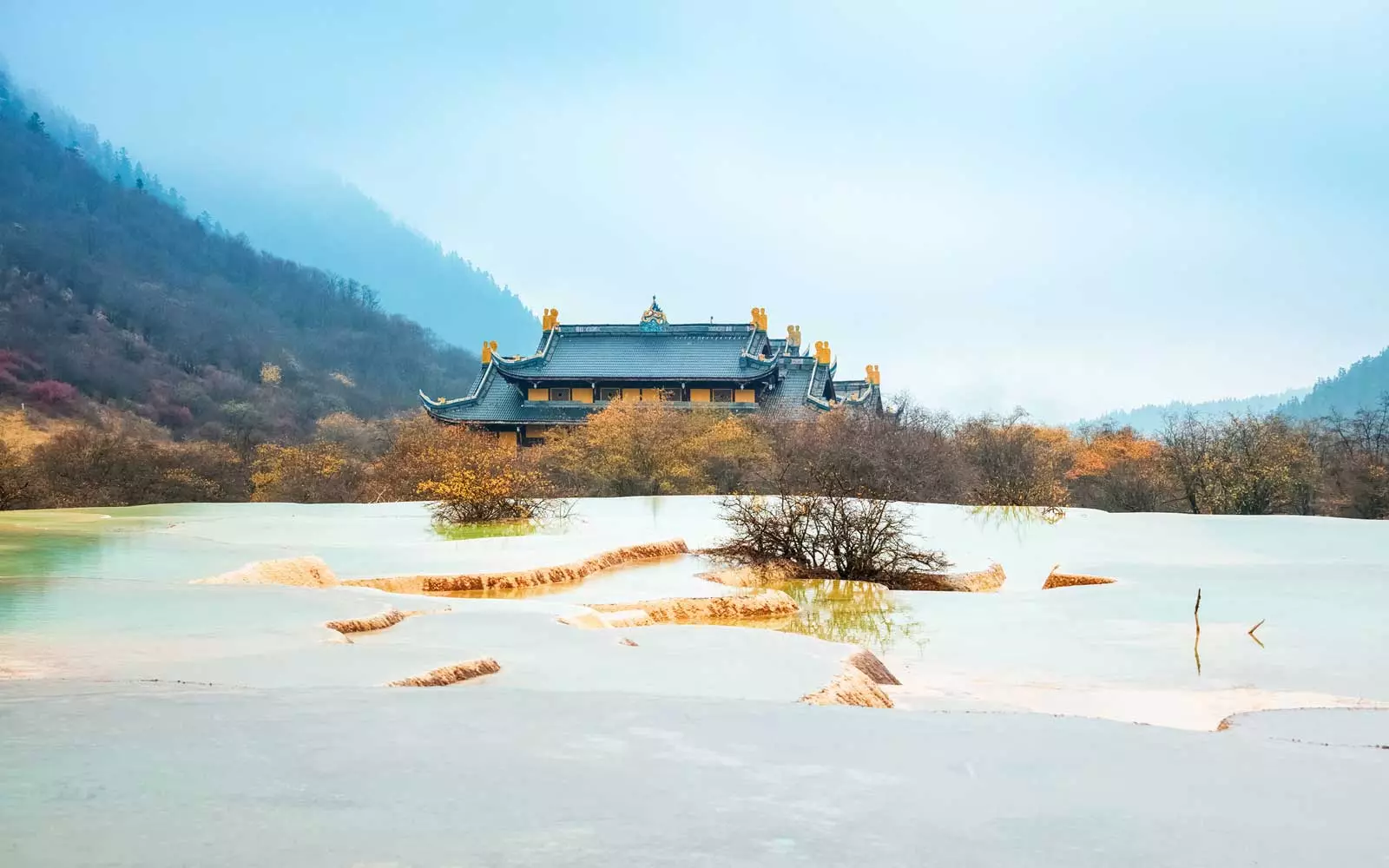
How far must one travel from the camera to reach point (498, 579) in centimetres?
1343

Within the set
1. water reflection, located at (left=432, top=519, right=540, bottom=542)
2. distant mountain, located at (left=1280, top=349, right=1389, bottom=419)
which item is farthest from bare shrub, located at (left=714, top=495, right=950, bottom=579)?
distant mountain, located at (left=1280, top=349, right=1389, bottom=419)

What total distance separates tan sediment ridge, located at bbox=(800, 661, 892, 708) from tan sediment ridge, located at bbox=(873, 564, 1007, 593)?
8085 millimetres

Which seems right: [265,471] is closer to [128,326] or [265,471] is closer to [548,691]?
[548,691]

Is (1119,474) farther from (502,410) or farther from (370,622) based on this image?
(370,622)

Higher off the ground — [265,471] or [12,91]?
[12,91]

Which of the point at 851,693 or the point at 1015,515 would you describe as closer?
the point at 851,693

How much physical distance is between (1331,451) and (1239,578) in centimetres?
2261

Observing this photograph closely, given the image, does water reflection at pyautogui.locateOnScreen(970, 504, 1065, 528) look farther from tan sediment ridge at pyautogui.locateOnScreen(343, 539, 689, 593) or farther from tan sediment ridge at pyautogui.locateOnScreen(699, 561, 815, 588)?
tan sediment ridge at pyautogui.locateOnScreen(343, 539, 689, 593)

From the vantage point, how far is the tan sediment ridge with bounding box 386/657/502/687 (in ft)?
19.4

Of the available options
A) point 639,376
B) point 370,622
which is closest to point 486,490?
point 370,622

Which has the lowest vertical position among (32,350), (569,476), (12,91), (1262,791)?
(1262,791)

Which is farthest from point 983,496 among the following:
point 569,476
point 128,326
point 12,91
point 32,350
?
point 12,91

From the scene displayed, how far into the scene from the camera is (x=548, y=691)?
5453mm

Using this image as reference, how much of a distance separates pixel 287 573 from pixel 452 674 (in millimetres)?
6227
